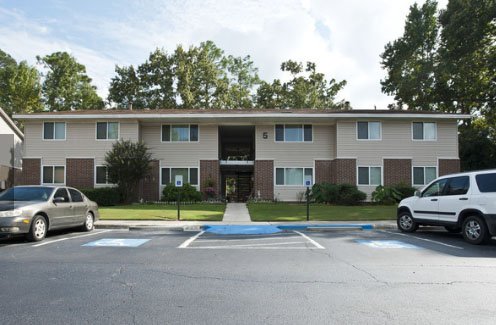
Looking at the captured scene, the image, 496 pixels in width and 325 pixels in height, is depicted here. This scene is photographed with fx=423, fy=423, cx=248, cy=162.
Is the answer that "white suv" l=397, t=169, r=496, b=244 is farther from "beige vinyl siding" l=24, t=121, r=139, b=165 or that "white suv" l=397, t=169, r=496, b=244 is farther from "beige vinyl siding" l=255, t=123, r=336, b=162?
"beige vinyl siding" l=24, t=121, r=139, b=165

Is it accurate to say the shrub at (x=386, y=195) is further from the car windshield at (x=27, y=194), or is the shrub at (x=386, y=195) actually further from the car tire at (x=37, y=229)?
the car tire at (x=37, y=229)

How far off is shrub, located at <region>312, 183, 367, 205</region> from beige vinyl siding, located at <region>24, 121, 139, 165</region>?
12.3m

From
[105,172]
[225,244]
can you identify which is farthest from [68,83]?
[225,244]

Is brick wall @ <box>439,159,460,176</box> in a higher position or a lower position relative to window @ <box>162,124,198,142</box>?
lower

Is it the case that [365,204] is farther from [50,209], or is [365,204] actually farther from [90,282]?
[90,282]

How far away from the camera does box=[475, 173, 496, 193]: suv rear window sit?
11086 millimetres

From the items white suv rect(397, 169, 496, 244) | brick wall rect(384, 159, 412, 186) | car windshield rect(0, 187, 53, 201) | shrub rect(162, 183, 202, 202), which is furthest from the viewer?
brick wall rect(384, 159, 412, 186)

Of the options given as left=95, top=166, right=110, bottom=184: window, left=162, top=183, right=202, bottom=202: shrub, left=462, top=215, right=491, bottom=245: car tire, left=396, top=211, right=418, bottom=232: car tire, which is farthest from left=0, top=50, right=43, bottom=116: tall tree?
left=462, top=215, right=491, bottom=245: car tire

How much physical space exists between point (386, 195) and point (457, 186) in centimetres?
1355

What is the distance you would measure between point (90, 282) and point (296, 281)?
320 cm

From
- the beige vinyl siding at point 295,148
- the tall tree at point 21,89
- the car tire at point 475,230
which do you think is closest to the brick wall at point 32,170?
the beige vinyl siding at point 295,148

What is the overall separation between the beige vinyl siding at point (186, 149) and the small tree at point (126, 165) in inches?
88.2

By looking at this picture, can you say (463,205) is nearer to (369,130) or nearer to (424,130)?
(369,130)

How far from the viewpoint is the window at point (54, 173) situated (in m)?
27.5
